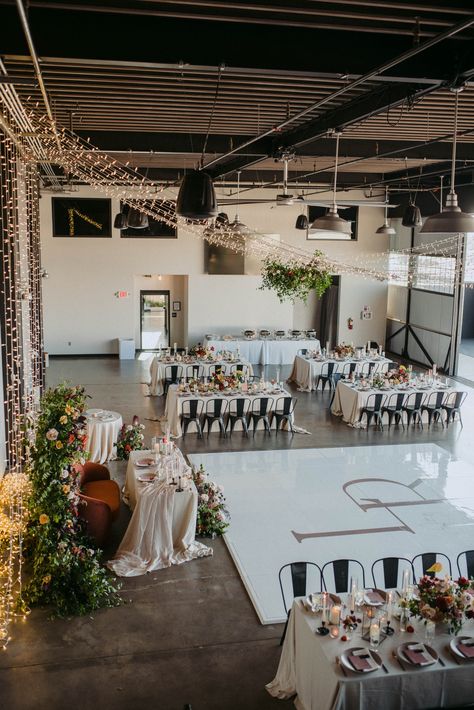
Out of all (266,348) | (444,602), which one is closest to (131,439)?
(444,602)

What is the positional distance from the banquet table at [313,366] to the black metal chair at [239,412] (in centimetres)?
388

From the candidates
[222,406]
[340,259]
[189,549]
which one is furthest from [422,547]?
[340,259]

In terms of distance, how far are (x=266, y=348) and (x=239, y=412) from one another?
7.05 meters

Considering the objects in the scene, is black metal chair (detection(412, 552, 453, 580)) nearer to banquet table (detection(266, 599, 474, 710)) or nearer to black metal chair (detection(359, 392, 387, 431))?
banquet table (detection(266, 599, 474, 710))

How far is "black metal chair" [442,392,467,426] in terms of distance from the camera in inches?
585

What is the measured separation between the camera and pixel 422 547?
875 centimetres

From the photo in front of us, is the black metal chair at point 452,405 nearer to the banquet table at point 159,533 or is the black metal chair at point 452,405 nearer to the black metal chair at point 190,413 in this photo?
the black metal chair at point 190,413

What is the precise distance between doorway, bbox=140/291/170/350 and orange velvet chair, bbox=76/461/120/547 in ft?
44.5

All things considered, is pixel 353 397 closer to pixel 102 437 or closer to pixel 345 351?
pixel 345 351

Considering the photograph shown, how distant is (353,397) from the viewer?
1453cm

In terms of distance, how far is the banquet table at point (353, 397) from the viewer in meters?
14.4

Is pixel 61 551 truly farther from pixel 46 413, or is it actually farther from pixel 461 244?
pixel 461 244

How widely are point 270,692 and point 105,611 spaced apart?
2.14 metres

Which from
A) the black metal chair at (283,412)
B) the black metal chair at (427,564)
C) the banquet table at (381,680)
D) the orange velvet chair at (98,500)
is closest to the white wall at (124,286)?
the black metal chair at (283,412)
